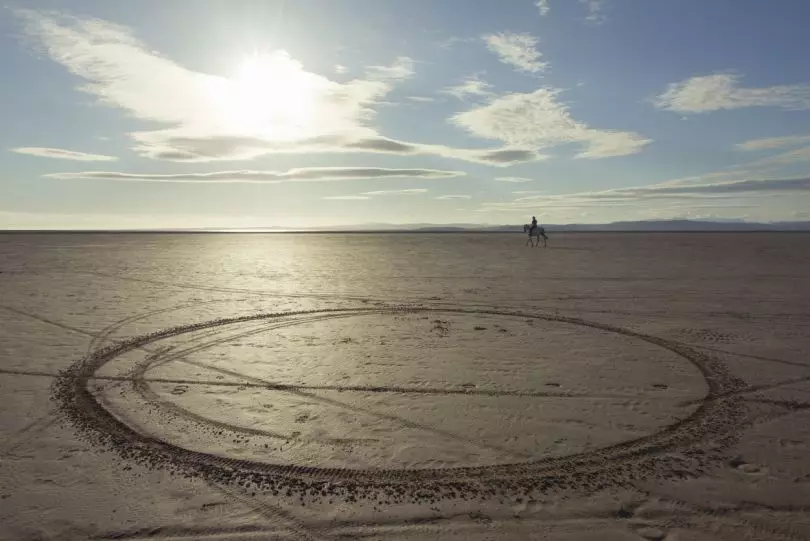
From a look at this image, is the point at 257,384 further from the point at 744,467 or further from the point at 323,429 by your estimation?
the point at 744,467

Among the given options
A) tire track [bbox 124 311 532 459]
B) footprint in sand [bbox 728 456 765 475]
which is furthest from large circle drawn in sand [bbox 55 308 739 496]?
footprint in sand [bbox 728 456 765 475]

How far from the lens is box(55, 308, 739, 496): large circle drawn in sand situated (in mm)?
5637

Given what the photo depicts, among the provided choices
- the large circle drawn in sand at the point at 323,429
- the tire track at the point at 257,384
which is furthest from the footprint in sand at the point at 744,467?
the tire track at the point at 257,384

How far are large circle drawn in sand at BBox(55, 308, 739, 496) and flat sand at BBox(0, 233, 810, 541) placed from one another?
0.04m

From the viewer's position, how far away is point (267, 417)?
7082 mm

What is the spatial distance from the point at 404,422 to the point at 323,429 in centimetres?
111

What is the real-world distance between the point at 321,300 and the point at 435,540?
1240 cm

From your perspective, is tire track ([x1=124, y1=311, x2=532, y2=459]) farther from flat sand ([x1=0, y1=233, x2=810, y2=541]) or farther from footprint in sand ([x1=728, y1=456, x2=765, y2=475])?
footprint in sand ([x1=728, y1=456, x2=765, y2=475])

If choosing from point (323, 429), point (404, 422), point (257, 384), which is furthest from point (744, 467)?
point (257, 384)

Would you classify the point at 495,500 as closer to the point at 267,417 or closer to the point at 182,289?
the point at 267,417

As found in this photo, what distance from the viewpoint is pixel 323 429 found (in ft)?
21.9

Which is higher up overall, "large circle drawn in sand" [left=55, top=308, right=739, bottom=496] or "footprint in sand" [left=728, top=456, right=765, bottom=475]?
"large circle drawn in sand" [left=55, top=308, right=739, bottom=496]

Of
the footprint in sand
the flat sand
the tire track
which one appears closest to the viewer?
the flat sand

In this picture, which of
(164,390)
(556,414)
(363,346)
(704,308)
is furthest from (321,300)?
(704,308)
